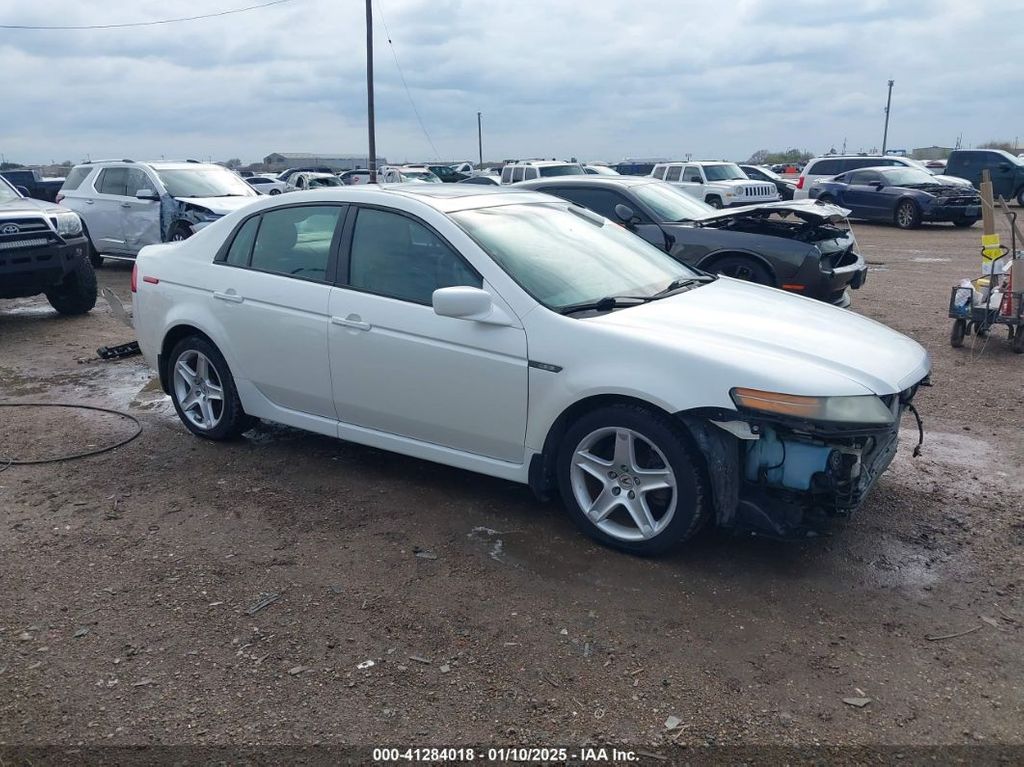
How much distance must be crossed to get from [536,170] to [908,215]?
9.52 meters

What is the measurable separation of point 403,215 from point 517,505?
1647mm

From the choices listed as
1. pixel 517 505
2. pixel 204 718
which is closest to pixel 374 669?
pixel 204 718

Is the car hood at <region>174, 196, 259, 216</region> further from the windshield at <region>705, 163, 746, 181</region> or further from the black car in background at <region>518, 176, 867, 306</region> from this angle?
the windshield at <region>705, 163, 746, 181</region>

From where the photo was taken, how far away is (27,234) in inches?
369

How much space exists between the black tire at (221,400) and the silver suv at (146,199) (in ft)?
24.2

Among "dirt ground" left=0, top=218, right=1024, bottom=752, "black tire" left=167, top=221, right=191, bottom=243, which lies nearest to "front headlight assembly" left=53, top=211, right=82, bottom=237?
"black tire" left=167, top=221, right=191, bottom=243

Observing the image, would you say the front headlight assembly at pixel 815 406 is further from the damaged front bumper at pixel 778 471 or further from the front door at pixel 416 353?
the front door at pixel 416 353

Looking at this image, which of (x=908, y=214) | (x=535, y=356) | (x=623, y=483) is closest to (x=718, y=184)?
(x=908, y=214)

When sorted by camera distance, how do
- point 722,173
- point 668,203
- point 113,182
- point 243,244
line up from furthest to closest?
point 722,173
point 113,182
point 668,203
point 243,244

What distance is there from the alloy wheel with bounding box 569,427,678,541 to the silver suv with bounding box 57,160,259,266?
983cm

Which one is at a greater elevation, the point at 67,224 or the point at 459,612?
the point at 67,224

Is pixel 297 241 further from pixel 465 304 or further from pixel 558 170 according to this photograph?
pixel 558 170

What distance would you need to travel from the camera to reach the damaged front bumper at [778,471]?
3717mm

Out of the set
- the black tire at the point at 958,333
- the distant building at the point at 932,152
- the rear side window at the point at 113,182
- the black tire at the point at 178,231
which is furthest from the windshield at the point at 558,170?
the distant building at the point at 932,152
